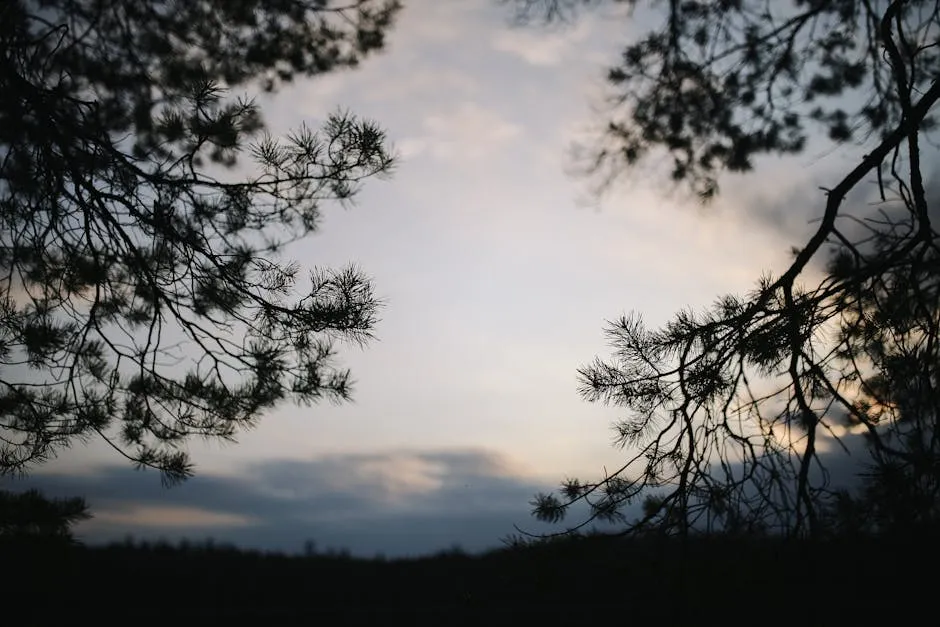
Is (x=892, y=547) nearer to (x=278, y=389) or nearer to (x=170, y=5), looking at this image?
(x=278, y=389)

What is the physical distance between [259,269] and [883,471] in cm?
223

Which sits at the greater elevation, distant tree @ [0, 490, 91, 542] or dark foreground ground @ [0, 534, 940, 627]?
distant tree @ [0, 490, 91, 542]

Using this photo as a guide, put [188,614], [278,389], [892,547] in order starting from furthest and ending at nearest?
[278,389], [188,614], [892,547]

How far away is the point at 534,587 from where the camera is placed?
7.63ft

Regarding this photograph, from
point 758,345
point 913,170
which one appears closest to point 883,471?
point 758,345

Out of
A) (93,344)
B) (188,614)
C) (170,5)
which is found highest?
(170,5)

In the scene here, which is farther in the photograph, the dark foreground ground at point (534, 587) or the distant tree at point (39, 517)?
the dark foreground ground at point (534, 587)

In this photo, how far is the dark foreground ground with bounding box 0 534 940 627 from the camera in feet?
7.11

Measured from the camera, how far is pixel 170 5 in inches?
104

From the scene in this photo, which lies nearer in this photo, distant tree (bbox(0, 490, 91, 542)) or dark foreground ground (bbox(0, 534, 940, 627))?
distant tree (bbox(0, 490, 91, 542))

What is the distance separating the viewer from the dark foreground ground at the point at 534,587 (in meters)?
2.17

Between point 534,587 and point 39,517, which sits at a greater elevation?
point 39,517

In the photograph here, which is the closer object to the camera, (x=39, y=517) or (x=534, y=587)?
(x=39, y=517)

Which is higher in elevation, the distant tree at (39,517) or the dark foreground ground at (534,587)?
the distant tree at (39,517)
